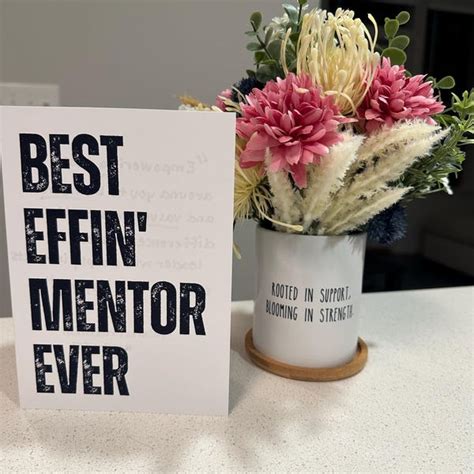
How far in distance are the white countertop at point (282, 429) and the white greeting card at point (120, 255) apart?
3cm

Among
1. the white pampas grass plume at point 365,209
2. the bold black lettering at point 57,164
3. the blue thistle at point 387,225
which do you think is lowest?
the blue thistle at point 387,225

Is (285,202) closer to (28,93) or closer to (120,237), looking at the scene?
(120,237)

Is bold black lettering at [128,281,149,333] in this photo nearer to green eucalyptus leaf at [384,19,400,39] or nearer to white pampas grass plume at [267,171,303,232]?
white pampas grass plume at [267,171,303,232]

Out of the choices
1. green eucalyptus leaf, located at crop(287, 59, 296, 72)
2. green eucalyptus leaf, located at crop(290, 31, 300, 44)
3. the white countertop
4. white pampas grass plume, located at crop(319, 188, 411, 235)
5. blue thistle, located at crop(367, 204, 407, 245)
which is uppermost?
green eucalyptus leaf, located at crop(290, 31, 300, 44)

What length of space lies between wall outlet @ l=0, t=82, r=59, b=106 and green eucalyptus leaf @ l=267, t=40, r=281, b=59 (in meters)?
0.59

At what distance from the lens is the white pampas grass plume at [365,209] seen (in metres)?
0.56

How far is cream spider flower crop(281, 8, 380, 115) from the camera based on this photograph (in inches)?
22.1

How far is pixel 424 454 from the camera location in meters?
0.51

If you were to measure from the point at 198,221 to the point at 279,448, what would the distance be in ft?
0.78

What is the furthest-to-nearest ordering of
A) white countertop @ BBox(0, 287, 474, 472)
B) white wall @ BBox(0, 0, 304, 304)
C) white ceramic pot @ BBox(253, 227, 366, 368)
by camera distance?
white wall @ BBox(0, 0, 304, 304) → white ceramic pot @ BBox(253, 227, 366, 368) → white countertop @ BBox(0, 287, 474, 472)

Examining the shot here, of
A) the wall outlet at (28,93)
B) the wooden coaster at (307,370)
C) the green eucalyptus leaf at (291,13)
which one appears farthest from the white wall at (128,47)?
the green eucalyptus leaf at (291,13)

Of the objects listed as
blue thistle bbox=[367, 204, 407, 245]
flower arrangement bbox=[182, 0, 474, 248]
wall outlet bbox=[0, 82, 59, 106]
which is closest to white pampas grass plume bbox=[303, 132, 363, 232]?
flower arrangement bbox=[182, 0, 474, 248]

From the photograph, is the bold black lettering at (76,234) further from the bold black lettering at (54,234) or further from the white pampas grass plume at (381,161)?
the white pampas grass plume at (381,161)

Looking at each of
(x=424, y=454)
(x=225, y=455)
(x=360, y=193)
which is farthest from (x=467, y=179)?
(x=225, y=455)
